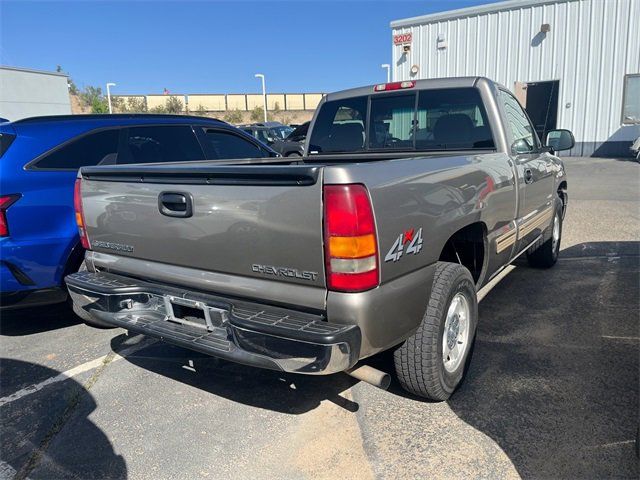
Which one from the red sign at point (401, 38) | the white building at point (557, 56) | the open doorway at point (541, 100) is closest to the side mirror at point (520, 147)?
the open doorway at point (541, 100)

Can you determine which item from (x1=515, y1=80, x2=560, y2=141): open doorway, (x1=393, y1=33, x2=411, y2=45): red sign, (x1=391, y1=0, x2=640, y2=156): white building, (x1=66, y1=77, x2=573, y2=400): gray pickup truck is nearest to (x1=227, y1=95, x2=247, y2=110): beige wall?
(x1=393, y1=33, x2=411, y2=45): red sign

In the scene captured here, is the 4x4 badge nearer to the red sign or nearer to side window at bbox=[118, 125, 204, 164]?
side window at bbox=[118, 125, 204, 164]

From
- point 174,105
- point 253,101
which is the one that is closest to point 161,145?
point 174,105

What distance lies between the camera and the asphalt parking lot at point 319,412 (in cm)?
251

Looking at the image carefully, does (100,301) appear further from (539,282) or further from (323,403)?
(539,282)

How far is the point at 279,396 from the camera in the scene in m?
3.18

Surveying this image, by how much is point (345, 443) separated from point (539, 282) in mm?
3403

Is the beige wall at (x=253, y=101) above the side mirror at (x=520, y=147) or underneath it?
above

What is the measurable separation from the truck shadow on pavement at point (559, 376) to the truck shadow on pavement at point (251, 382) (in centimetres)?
79

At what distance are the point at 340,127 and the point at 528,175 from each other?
5.55ft

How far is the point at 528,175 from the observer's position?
4.15 meters

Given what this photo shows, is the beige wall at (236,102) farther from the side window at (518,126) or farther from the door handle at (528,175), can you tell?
the door handle at (528,175)

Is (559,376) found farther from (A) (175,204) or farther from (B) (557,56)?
(B) (557,56)

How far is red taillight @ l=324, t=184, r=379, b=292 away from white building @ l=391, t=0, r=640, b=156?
60.3ft
